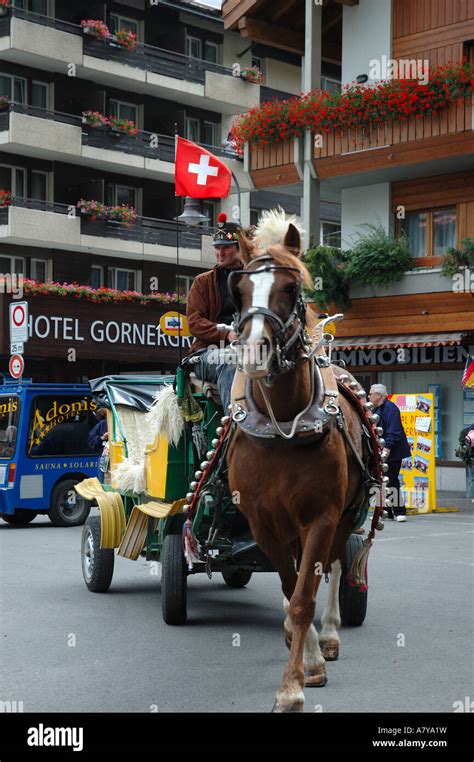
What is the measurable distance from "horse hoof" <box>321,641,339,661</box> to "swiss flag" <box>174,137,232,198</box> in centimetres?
652

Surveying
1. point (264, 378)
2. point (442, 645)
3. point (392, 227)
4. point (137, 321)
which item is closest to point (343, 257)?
point (392, 227)

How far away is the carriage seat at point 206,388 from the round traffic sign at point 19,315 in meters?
14.2

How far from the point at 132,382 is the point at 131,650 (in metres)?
3.59

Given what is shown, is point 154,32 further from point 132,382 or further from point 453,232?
point 132,382

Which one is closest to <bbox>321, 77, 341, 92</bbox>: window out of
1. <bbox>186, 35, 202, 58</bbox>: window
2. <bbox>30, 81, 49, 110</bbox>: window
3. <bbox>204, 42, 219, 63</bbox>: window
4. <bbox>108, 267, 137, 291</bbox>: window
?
<bbox>204, 42, 219, 63</bbox>: window

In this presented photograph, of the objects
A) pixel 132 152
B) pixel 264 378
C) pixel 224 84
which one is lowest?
pixel 264 378

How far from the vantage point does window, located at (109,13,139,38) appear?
1505 inches

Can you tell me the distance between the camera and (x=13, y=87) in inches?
1395

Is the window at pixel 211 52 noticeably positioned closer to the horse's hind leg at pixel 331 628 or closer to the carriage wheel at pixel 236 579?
the carriage wheel at pixel 236 579

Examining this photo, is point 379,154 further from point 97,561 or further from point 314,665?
point 314,665

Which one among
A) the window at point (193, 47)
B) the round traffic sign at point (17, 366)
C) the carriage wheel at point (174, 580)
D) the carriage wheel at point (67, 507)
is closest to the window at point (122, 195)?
the window at point (193, 47)

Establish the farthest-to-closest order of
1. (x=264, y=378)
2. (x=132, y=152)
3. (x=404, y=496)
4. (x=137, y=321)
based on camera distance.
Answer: (x=132, y=152), (x=137, y=321), (x=404, y=496), (x=264, y=378)

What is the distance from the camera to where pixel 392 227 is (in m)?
25.1

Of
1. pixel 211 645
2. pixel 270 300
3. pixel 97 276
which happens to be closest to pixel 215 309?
pixel 211 645
